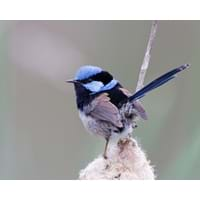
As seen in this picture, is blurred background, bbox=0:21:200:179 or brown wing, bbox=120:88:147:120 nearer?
brown wing, bbox=120:88:147:120

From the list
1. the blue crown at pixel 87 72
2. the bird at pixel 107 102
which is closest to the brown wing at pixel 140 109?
the bird at pixel 107 102

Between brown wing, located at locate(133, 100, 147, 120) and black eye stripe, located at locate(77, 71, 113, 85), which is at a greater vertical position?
black eye stripe, located at locate(77, 71, 113, 85)

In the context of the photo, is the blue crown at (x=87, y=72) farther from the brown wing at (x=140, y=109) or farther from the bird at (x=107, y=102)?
the brown wing at (x=140, y=109)

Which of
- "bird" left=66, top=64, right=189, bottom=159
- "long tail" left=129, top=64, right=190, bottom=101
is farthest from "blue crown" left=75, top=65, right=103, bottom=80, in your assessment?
"long tail" left=129, top=64, right=190, bottom=101

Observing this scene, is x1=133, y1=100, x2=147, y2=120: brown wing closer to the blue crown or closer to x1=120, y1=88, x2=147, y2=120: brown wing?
x1=120, y1=88, x2=147, y2=120: brown wing

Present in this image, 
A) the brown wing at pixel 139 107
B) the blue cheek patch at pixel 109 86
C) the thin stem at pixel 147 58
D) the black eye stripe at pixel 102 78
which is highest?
the thin stem at pixel 147 58

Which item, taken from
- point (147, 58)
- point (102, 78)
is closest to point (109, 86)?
point (102, 78)

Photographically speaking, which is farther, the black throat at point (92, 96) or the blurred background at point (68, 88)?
the blurred background at point (68, 88)

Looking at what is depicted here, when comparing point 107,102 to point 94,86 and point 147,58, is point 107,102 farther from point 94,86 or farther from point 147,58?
point 147,58
